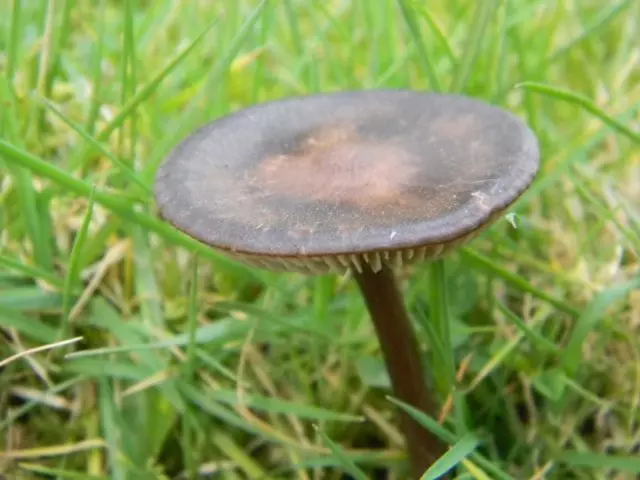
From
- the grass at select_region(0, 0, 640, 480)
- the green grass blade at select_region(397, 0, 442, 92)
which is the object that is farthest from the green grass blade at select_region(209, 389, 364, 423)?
the green grass blade at select_region(397, 0, 442, 92)

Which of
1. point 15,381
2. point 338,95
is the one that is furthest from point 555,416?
point 15,381

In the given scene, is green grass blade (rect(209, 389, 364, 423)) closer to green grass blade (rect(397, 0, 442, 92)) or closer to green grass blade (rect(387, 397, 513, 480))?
green grass blade (rect(387, 397, 513, 480))

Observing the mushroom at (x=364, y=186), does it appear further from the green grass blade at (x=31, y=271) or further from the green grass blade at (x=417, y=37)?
the green grass blade at (x=31, y=271)

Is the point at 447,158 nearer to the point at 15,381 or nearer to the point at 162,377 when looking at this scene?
the point at 162,377

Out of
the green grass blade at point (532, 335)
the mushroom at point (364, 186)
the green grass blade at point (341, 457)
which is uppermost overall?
the mushroom at point (364, 186)

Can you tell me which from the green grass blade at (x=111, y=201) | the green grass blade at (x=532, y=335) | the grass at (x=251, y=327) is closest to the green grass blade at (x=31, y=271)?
the grass at (x=251, y=327)
